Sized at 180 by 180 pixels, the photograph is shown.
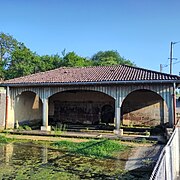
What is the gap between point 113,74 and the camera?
588 inches

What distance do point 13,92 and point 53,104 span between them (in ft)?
13.9

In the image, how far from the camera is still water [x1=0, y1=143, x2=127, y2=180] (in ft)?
21.7

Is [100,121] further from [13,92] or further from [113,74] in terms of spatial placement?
[13,92]

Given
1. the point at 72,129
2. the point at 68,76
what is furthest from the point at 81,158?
the point at 68,76

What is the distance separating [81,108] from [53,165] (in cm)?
1105

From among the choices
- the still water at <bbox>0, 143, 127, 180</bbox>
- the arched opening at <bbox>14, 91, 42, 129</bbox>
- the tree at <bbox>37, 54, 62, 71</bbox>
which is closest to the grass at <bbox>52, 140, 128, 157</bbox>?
the still water at <bbox>0, 143, 127, 180</bbox>

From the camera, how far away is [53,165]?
25.1 ft

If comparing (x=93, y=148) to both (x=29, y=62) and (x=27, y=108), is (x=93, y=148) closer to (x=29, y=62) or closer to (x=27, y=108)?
(x=27, y=108)

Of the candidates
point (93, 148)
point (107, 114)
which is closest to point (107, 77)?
point (107, 114)

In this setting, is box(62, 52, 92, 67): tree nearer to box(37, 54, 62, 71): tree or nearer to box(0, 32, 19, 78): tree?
box(37, 54, 62, 71): tree

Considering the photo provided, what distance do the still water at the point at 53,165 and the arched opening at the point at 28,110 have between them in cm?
674

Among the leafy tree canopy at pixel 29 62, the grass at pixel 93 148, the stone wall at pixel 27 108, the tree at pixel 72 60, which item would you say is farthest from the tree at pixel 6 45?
the grass at pixel 93 148

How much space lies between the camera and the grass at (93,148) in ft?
30.1

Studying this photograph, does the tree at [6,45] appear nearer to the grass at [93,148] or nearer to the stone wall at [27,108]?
the stone wall at [27,108]
